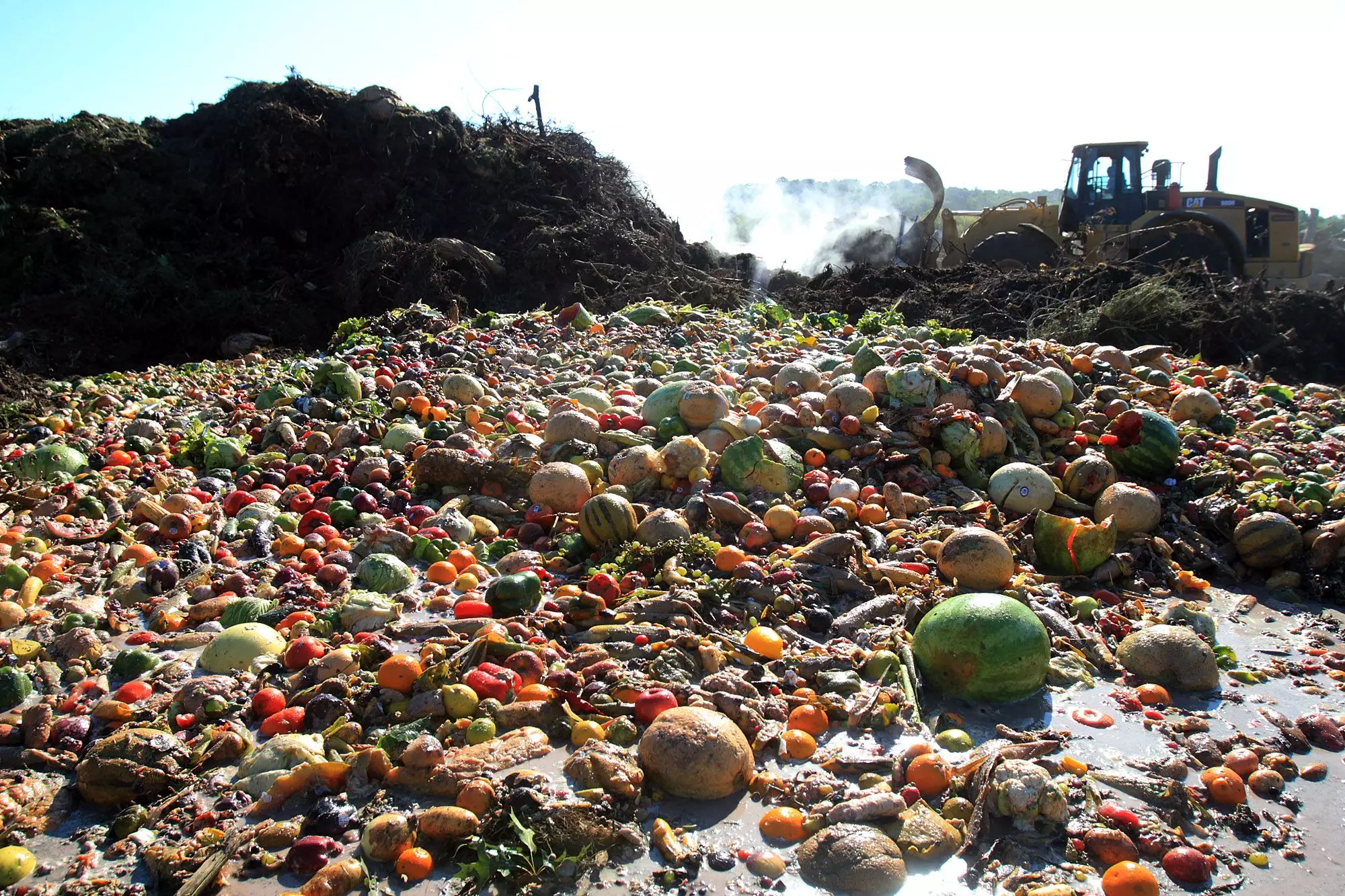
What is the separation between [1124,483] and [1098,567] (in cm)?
84

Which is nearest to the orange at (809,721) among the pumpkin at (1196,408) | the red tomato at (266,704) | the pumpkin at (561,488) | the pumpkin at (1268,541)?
the red tomato at (266,704)

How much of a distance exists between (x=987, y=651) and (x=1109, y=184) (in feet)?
54.8

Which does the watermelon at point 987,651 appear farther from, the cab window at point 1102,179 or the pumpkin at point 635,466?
the cab window at point 1102,179

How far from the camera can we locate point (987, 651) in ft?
12.2

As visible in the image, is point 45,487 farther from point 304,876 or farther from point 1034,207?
point 1034,207

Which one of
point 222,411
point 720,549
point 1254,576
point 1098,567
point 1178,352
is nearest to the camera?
point 720,549

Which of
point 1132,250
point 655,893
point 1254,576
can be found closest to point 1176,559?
point 1254,576

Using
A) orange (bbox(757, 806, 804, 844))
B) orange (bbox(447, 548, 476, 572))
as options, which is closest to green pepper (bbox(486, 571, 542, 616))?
orange (bbox(447, 548, 476, 572))

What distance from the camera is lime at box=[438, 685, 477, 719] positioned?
338 centimetres

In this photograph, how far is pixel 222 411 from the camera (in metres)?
7.88

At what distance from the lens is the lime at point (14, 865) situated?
8.66ft

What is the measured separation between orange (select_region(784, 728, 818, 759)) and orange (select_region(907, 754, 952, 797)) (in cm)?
39

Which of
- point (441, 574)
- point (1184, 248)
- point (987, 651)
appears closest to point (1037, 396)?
point (987, 651)

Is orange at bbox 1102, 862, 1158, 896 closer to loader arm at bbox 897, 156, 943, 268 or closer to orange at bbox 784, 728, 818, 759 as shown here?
orange at bbox 784, 728, 818, 759
